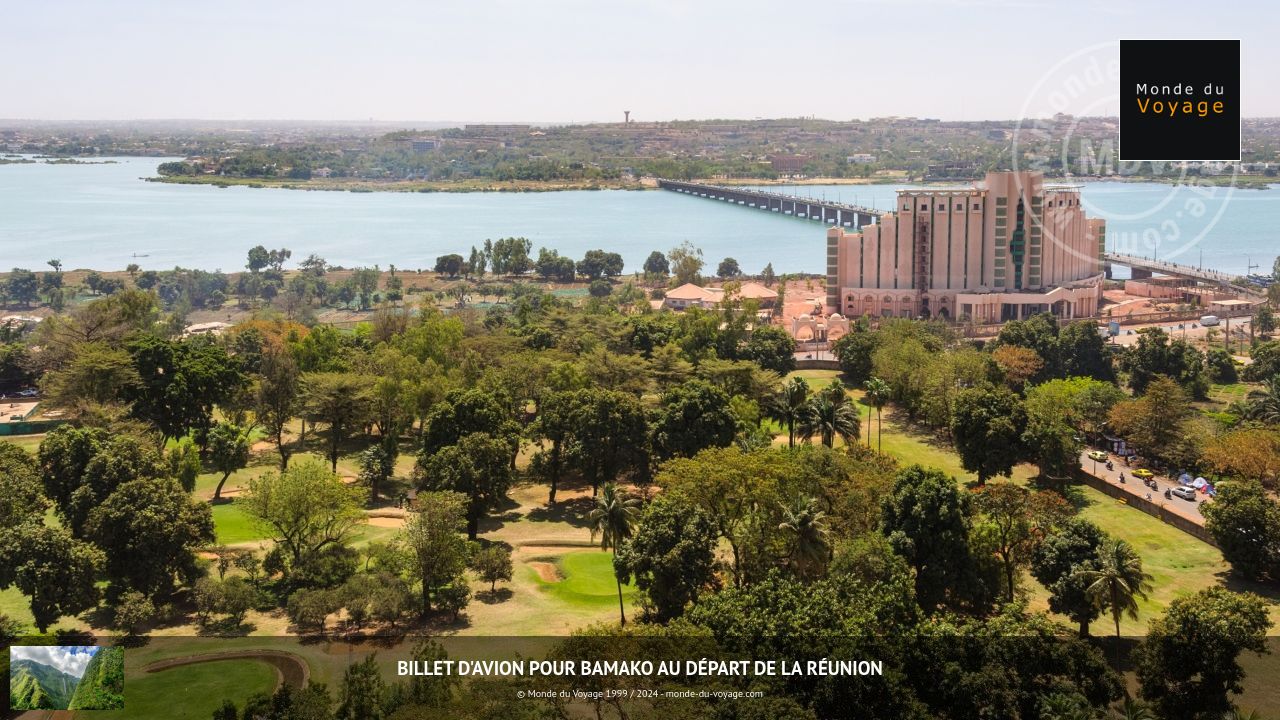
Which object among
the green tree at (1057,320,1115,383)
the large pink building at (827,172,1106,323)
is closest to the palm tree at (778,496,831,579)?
the green tree at (1057,320,1115,383)

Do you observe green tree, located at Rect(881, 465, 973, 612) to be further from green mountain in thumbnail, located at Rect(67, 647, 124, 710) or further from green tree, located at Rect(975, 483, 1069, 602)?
green mountain in thumbnail, located at Rect(67, 647, 124, 710)

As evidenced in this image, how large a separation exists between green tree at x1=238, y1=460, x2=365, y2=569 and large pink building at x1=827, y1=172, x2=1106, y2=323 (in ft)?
111

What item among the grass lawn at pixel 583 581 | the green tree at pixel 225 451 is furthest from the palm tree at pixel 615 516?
the green tree at pixel 225 451

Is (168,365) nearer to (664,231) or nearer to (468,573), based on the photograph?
(468,573)

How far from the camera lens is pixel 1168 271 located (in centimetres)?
6300

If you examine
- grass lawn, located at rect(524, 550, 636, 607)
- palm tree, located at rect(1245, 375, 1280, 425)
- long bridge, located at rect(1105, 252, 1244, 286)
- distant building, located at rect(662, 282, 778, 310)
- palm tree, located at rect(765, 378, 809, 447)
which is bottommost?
grass lawn, located at rect(524, 550, 636, 607)

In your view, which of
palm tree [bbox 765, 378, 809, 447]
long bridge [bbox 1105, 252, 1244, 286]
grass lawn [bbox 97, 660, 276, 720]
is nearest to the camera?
grass lawn [bbox 97, 660, 276, 720]

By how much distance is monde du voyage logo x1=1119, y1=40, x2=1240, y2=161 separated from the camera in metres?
28.4

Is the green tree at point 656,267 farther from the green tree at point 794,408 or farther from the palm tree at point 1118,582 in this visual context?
the palm tree at point 1118,582

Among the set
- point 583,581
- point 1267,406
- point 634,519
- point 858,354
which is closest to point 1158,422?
point 1267,406

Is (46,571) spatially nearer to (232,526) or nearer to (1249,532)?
(232,526)

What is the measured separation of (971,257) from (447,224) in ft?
A: 208

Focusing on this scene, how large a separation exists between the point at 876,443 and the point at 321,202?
102745mm

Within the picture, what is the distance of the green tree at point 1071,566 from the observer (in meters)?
18.2
